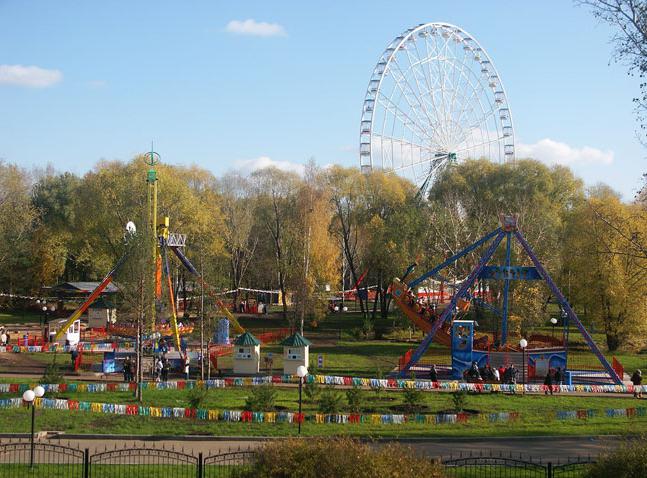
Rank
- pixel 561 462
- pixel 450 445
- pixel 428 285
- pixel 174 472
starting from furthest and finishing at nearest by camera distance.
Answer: pixel 428 285 → pixel 450 445 → pixel 561 462 → pixel 174 472

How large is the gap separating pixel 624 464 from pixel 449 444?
751cm

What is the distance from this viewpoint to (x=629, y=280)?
42.1 m

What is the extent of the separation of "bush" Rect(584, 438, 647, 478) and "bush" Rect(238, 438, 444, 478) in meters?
3.05

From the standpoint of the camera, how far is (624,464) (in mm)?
13539

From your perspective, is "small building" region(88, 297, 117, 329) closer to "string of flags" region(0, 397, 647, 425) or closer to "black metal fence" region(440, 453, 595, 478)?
"string of flags" region(0, 397, 647, 425)

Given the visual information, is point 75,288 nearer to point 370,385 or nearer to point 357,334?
point 357,334

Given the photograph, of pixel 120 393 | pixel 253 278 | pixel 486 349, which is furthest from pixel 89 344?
pixel 253 278

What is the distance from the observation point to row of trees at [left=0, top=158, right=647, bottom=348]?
143 feet

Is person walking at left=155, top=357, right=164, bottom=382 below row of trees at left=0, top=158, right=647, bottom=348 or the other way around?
below

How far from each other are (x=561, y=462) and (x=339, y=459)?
806 cm

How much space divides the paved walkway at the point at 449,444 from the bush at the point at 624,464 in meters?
5.20

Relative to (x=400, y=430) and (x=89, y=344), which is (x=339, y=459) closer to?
(x=400, y=430)

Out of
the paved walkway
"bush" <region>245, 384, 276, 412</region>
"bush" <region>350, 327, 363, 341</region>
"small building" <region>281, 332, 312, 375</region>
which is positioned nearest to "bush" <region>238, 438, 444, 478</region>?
the paved walkway

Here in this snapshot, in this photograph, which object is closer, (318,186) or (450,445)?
(450,445)
